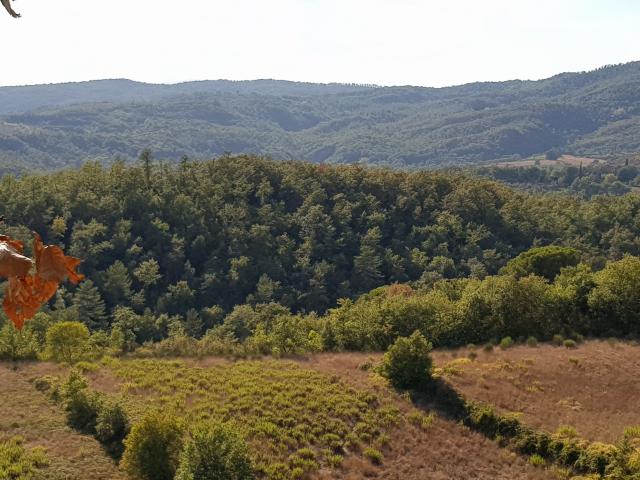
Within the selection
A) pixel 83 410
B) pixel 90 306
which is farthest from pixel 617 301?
pixel 90 306

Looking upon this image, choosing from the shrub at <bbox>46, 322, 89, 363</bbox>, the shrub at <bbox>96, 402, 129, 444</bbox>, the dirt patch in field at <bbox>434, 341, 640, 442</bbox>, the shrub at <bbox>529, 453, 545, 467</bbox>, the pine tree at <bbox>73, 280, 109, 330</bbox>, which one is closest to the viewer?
→ the shrub at <bbox>96, 402, 129, 444</bbox>

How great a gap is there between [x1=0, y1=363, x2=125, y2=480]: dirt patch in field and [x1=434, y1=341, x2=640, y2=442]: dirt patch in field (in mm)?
22186

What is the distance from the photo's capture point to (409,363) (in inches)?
1538

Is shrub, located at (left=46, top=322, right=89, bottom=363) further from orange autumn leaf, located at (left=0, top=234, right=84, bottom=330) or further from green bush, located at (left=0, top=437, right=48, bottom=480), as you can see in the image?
orange autumn leaf, located at (left=0, top=234, right=84, bottom=330)

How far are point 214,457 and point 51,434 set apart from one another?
12752 millimetres

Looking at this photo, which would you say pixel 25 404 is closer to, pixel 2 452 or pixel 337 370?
pixel 2 452

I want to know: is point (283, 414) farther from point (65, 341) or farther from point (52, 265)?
point (52, 265)

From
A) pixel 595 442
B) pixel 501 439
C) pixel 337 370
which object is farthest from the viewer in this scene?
pixel 337 370

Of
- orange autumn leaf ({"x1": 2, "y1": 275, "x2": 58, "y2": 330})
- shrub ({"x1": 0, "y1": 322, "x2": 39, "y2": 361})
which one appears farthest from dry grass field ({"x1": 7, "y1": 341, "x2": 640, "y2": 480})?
orange autumn leaf ({"x1": 2, "y1": 275, "x2": 58, "y2": 330})

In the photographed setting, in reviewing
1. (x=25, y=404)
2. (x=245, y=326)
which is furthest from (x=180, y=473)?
(x=245, y=326)

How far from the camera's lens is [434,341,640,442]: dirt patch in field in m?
35.6

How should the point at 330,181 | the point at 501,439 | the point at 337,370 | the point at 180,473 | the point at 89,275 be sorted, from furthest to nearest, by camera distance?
the point at 330,181 → the point at 89,275 → the point at 337,370 → the point at 501,439 → the point at 180,473

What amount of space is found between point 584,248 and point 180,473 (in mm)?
90658

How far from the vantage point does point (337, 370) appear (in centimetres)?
4309
